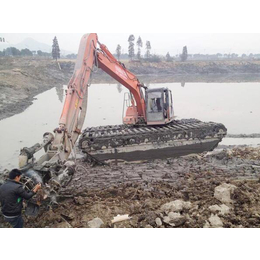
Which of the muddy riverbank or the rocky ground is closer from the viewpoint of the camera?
the rocky ground

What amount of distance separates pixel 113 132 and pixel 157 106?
2.00m

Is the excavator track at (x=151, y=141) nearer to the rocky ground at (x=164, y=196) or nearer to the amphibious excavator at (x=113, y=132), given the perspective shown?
the amphibious excavator at (x=113, y=132)

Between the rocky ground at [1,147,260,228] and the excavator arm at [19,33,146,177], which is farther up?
the excavator arm at [19,33,146,177]

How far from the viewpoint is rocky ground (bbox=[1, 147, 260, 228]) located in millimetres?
4742

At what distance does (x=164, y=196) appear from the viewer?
5.79 m

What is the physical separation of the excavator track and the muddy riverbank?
9.62 meters

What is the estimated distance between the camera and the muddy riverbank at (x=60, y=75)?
21719 millimetres

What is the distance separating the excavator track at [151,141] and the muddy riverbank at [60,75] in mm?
9618

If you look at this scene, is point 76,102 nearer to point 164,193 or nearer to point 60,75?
point 164,193

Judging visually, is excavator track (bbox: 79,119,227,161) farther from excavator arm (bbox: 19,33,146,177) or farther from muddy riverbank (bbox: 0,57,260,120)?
muddy riverbank (bbox: 0,57,260,120)

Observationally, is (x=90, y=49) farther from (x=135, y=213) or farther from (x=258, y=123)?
(x=258, y=123)

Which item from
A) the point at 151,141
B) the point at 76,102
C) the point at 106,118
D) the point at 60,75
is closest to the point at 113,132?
the point at 151,141

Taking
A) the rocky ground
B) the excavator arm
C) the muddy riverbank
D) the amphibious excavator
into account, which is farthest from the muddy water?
the excavator arm

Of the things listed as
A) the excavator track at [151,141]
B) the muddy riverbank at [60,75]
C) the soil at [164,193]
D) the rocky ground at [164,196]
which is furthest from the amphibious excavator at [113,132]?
the muddy riverbank at [60,75]
